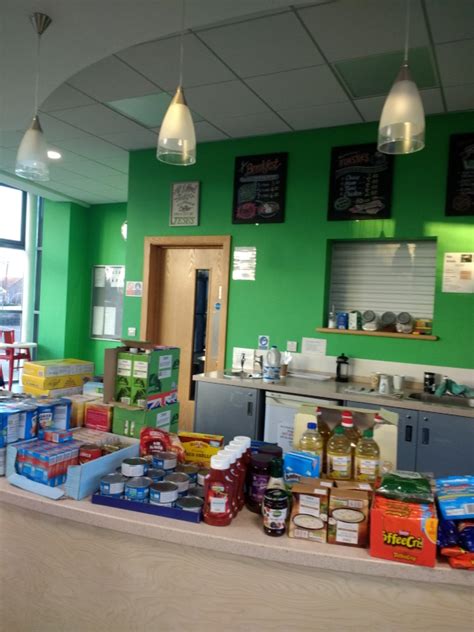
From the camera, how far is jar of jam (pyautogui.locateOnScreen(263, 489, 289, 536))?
1.34 metres

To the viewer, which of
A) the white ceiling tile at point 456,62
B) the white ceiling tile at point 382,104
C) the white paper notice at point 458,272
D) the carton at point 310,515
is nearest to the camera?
the carton at point 310,515

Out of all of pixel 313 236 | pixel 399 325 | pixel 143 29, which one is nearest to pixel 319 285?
pixel 313 236

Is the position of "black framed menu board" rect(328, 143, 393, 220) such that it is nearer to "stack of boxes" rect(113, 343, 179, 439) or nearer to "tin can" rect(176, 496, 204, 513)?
"stack of boxes" rect(113, 343, 179, 439)

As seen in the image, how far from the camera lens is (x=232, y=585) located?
1.35m

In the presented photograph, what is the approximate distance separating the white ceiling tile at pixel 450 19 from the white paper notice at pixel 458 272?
1.57 meters

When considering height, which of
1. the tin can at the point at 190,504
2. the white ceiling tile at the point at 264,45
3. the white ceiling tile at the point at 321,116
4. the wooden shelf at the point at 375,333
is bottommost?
the tin can at the point at 190,504

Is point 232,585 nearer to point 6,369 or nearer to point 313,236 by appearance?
point 313,236

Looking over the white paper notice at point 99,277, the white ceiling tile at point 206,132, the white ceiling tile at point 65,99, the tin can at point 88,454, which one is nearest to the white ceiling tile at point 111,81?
the white ceiling tile at point 65,99

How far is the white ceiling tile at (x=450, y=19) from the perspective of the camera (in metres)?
2.42

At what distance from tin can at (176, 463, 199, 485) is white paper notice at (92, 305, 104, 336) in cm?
623

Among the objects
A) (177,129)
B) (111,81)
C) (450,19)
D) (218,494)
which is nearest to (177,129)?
(177,129)

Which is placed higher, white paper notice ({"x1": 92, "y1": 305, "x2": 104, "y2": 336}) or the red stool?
white paper notice ({"x1": 92, "y1": 305, "x2": 104, "y2": 336})

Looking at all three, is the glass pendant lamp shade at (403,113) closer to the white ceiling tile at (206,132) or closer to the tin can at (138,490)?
the tin can at (138,490)

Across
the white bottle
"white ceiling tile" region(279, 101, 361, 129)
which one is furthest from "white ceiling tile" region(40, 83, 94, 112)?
the white bottle
